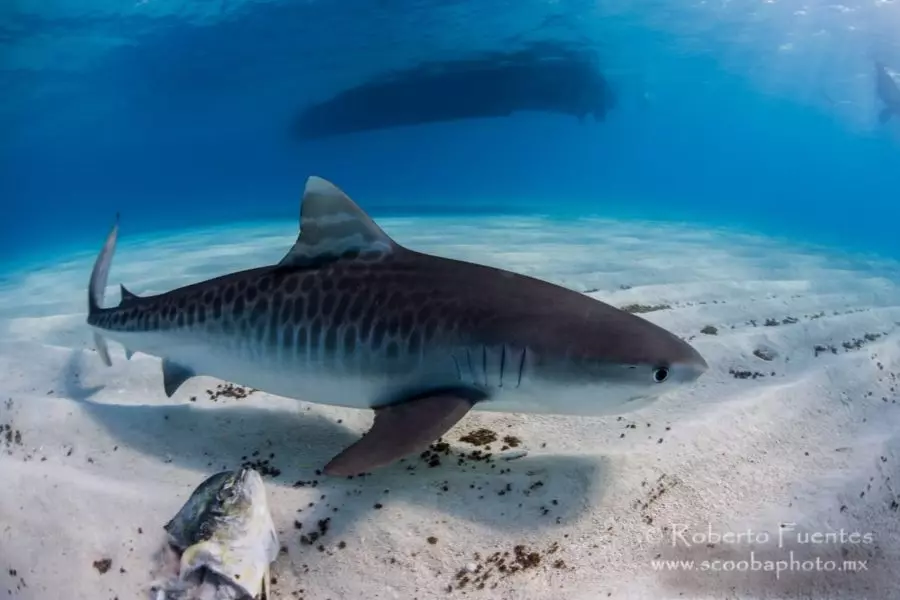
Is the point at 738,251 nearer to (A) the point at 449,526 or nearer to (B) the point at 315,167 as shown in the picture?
(A) the point at 449,526

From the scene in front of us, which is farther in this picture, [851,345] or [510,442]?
[851,345]

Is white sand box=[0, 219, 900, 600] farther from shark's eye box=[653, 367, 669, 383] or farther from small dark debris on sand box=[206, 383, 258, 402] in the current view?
shark's eye box=[653, 367, 669, 383]

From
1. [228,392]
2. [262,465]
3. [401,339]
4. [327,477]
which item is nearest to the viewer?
[401,339]

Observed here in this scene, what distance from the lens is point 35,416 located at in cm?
445

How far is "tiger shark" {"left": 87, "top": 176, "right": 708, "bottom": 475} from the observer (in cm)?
302

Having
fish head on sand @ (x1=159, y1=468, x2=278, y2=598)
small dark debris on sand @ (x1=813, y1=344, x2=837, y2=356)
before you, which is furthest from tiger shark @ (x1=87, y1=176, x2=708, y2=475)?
small dark debris on sand @ (x1=813, y1=344, x2=837, y2=356)

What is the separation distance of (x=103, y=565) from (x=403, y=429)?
1614 mm

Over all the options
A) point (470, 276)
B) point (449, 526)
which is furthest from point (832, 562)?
point (470, 276)

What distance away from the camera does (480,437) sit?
162 inches

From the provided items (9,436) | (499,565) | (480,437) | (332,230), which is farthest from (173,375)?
(499,565)

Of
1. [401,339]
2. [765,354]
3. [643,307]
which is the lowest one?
[765,354]

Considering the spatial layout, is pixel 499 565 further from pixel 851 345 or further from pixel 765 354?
pixel 851 345

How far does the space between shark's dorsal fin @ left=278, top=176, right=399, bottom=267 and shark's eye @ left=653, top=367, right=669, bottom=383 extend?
1.72m

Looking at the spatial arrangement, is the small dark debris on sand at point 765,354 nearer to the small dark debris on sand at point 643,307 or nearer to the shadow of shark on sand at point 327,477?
the small dark debris on sand at point 643,307
